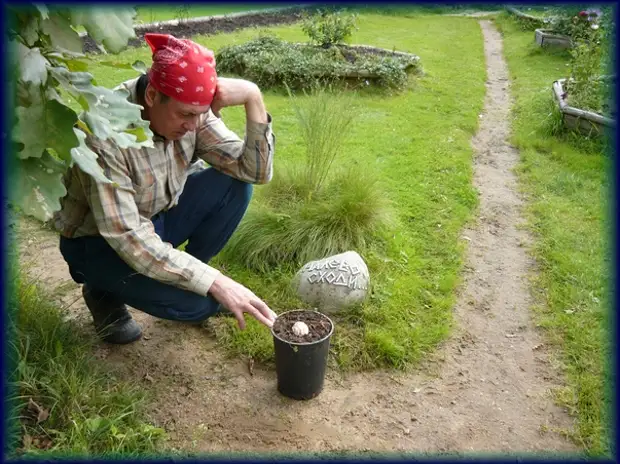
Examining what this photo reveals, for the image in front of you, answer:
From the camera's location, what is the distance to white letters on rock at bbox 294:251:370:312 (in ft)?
10.6

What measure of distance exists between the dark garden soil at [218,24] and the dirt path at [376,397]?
755cm

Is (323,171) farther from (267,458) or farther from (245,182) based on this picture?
(267,458)

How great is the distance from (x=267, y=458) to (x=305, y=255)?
60.8 inches

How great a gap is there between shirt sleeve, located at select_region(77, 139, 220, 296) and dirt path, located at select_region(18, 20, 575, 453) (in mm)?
609

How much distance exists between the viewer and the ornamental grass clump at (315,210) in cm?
373

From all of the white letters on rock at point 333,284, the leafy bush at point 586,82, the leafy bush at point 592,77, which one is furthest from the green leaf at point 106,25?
the leafy bush at point 586,82

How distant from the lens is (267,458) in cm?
237

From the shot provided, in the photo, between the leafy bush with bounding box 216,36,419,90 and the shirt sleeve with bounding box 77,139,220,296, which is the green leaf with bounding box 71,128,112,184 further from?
the leafy bush with bounding box 216,36,419,90

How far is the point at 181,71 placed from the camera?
224cm

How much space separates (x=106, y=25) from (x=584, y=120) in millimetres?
5760

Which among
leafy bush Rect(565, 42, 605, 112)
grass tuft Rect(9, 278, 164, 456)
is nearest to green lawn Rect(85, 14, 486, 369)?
grass tuft Rect(9, 278, 164, 456)

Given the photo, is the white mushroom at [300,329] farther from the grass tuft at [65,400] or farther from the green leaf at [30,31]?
the green leaf at [30,31]

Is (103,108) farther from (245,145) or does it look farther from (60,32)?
(245,145)

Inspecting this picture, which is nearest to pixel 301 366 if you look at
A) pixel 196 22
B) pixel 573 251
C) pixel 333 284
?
pixel 333 284
